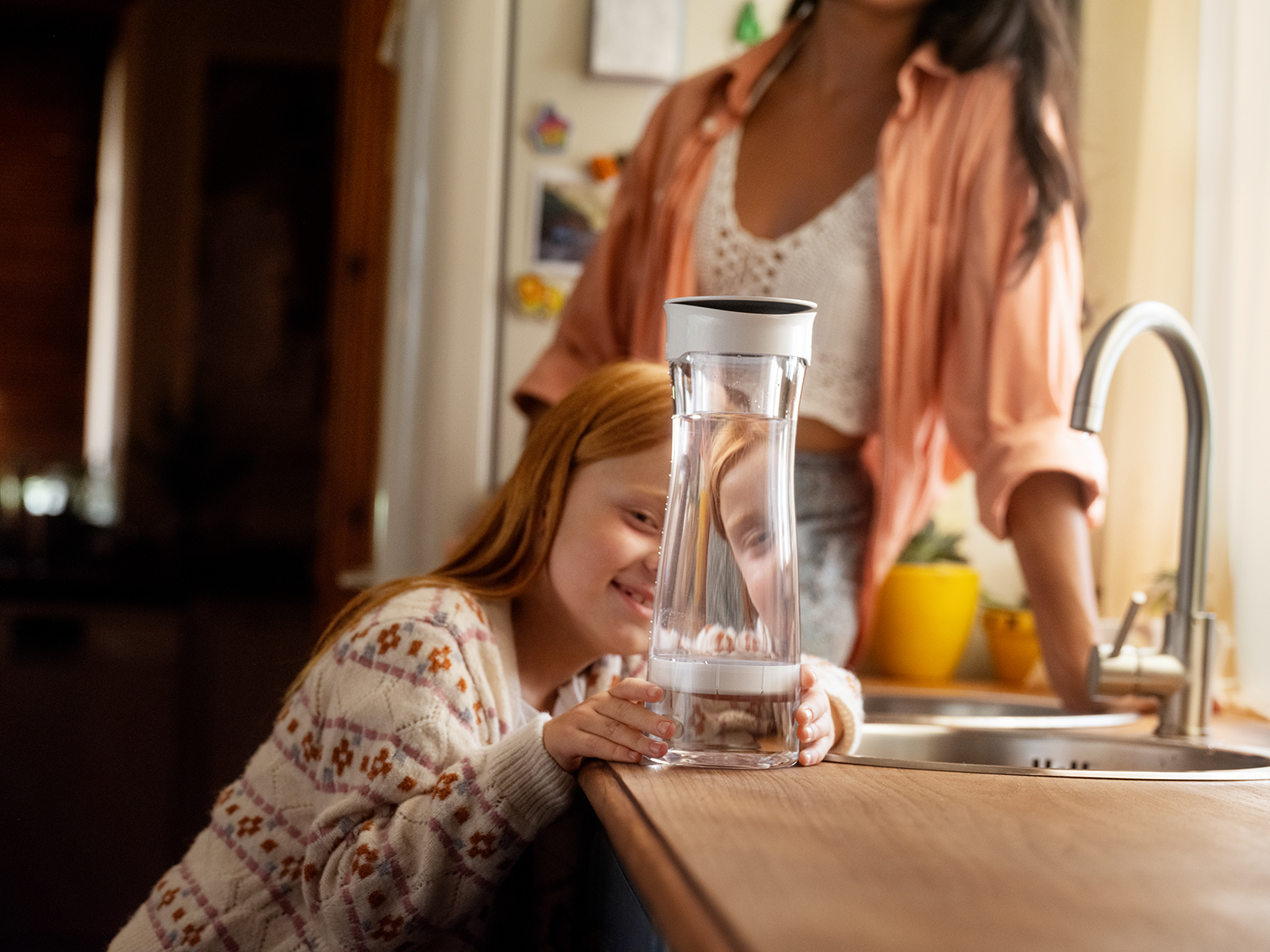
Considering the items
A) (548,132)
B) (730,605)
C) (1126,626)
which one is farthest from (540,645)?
(548,132)

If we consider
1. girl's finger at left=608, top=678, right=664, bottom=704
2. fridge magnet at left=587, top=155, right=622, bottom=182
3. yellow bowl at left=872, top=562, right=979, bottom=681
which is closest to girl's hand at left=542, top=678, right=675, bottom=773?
girl's finger at left=608, top=678, right=664, bottom=704

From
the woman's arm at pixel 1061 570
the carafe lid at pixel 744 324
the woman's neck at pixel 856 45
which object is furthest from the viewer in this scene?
the woman's neck at pixel 856 45

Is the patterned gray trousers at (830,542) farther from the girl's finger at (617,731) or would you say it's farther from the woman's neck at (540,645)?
the girl's finger at (617,731)

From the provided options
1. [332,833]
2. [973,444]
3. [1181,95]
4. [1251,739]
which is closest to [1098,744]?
[1251,739]

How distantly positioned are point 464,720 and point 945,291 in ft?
2.42

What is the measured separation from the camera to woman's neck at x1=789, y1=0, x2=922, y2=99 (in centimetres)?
141

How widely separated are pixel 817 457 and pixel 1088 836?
80 centimetres

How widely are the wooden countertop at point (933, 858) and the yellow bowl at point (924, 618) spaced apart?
837 mm

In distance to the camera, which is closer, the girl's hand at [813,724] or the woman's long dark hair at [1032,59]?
the girl's hand at [813,724]

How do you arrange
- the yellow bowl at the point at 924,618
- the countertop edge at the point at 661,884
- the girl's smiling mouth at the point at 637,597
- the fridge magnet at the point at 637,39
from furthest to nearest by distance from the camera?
the fridge magnet at the point at 637,39, the yellow bowl at the point at 924,618, the girl's smiling mouth at the point at 637,597, the countertop edge at the point at 661,884

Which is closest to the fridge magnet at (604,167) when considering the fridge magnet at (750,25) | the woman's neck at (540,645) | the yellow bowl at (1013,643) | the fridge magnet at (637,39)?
the fridge magnet at (637,39)

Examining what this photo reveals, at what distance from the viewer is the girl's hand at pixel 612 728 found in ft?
2.33

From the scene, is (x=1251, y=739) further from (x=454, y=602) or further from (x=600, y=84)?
(x=600, y=84)

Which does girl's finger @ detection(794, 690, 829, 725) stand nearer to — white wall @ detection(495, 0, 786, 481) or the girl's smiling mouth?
the girl's smiling mouth
